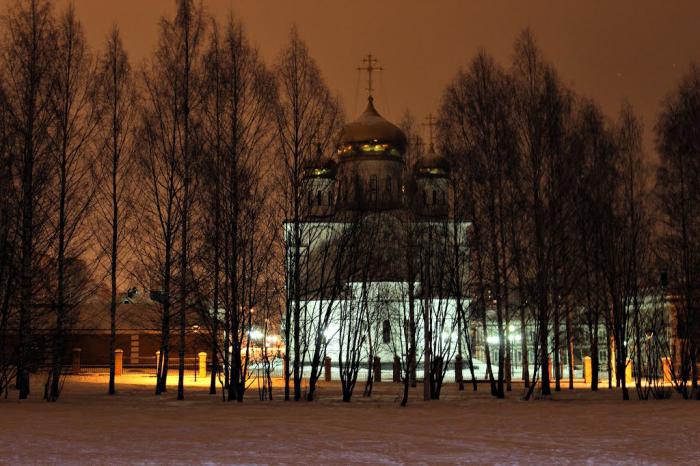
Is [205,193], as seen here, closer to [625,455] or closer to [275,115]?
[275,115]

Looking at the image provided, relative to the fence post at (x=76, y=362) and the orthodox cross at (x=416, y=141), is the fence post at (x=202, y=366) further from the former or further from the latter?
the orthodox cross at (x=416, y=141)

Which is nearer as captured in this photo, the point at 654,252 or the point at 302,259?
the point at 302,259

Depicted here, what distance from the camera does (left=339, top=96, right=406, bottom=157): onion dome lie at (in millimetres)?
55125

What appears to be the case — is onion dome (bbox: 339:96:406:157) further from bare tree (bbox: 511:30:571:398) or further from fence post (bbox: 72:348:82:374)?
bare tree (bbox: 511:30:571:398)

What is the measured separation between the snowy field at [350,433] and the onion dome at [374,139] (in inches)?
1337

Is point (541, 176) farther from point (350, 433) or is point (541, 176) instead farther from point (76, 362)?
point (76, 362)

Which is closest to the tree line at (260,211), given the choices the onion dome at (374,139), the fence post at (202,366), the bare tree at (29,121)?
the bare tree at (29,121)

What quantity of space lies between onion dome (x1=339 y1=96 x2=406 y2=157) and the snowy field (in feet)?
111

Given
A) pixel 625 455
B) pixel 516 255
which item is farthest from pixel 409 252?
pixel 625 455

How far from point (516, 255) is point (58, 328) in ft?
38.9

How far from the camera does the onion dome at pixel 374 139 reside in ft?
181

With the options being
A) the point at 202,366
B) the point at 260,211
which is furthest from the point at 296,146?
the point at 202,366

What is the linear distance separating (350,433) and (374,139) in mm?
41675

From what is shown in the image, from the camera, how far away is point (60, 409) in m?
19.3
